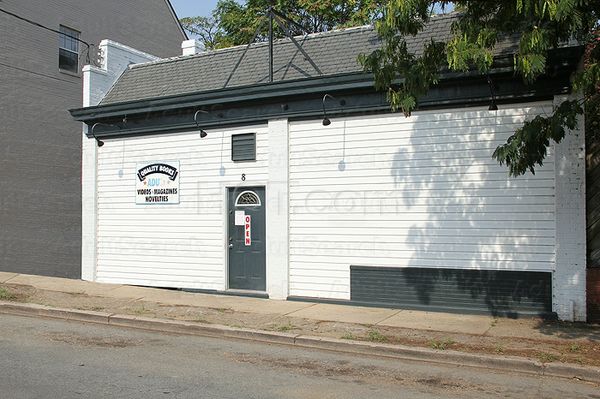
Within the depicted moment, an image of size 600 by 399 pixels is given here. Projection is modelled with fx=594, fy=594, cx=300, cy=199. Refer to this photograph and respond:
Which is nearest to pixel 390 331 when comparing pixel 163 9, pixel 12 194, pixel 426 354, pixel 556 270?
pixel 426 354

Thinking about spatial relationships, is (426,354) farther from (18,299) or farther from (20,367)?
(18,299)

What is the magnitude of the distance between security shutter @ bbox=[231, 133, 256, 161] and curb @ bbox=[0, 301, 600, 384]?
402 centimetres

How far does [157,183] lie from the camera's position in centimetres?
1325

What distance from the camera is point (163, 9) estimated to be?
2364cm

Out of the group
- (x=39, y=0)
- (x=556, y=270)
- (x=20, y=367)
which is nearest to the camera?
(x=20, y=367)

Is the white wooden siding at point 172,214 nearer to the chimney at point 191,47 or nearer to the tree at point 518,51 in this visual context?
the chimney at point 191,47

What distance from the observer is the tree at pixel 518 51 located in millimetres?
6715

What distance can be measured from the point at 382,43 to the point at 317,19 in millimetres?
13965

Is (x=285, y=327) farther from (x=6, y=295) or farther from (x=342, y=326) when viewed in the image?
(x=6, y=295)

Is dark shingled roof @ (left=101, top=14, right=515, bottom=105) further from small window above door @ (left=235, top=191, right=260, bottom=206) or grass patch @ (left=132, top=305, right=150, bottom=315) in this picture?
grass patch @ (left=132, top=305, right=150, bottom=315)

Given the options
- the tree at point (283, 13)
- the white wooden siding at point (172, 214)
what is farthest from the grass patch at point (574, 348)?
the tree at point (283, 13)

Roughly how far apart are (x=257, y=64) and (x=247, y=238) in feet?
13.3

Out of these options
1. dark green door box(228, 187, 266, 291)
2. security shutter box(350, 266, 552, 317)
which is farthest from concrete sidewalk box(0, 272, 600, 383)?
dark green door box(228, 187, 266, 291)

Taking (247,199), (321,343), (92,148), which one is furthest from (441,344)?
(92,148)
